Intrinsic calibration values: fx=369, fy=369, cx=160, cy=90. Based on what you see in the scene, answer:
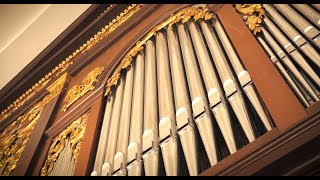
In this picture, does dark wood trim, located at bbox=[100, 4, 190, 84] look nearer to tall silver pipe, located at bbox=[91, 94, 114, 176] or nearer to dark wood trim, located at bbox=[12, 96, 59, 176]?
tall silver pipe, located at bbox=[91, 94, 114, 176]

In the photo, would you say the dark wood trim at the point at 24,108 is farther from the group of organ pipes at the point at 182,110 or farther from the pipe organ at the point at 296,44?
the pipe organ at the point at 296,44

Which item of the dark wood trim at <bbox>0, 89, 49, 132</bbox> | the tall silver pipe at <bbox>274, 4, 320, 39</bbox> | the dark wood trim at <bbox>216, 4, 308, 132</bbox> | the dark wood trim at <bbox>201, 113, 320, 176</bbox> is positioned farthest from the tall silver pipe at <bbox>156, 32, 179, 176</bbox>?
the dark wood trim at <bbox>0, 89, 49, 132</bbox>

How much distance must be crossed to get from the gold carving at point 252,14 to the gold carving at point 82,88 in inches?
51.6

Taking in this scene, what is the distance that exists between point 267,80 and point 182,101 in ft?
1.51

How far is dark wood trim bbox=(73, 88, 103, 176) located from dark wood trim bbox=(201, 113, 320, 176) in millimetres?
929

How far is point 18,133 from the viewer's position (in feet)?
10.7

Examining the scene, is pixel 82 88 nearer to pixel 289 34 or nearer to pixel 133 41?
pixel 133 41

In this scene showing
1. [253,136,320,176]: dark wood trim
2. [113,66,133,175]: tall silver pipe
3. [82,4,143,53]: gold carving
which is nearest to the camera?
[253,136,320,176]: dark wood trim

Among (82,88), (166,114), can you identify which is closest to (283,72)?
(166,114)

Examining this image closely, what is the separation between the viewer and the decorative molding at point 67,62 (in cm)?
377

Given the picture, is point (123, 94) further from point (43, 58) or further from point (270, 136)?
point (43, 58)

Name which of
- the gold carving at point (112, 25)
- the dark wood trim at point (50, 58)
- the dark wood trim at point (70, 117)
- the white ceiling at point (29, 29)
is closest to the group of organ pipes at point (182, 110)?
the dark wood trim at point (70, 117)

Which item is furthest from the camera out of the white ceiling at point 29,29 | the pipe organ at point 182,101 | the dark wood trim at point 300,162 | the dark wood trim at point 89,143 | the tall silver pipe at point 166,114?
the white ceiling at point 29,29

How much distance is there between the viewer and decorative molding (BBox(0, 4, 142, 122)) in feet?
12.4
